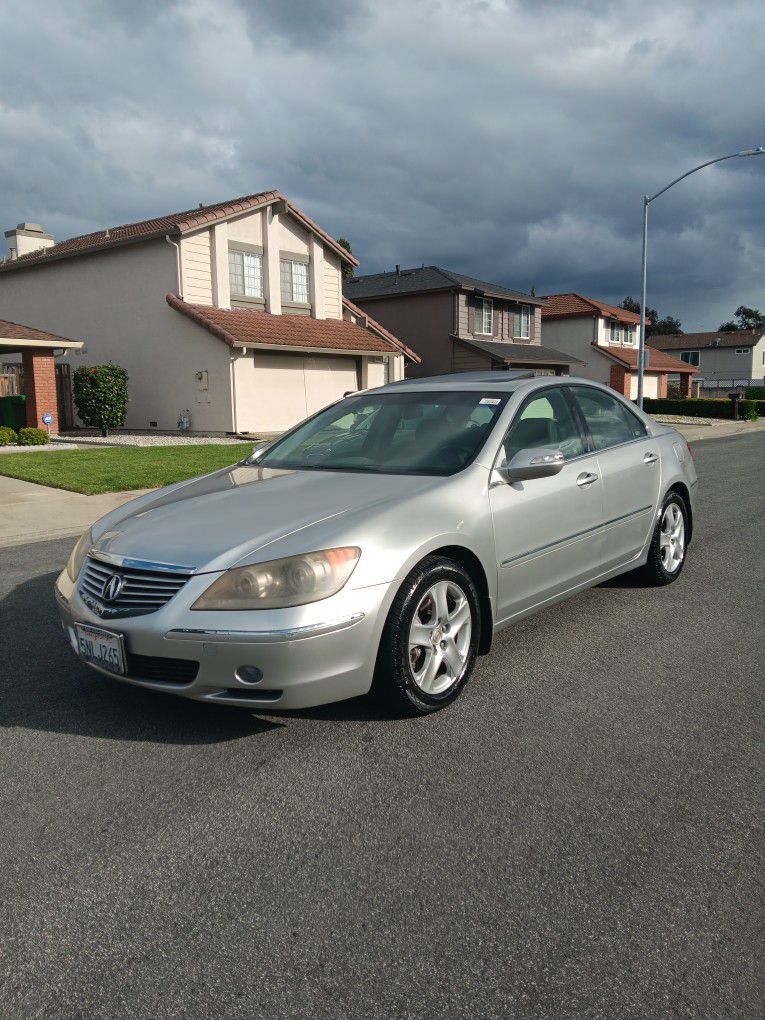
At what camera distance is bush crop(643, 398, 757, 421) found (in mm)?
40134

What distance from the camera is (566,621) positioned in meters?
5.35

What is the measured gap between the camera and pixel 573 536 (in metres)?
4.82

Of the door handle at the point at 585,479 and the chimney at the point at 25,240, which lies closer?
the door handle at the point at 585,479

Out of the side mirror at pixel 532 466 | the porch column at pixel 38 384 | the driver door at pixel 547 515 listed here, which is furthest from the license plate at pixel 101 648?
the porch column at pixel 38 384

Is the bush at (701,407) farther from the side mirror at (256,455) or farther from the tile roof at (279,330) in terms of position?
the side mirror at (256,455)

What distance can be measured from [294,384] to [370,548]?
21.9 m

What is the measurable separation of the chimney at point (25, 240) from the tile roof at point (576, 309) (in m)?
26.4

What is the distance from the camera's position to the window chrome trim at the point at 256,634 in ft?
10.9

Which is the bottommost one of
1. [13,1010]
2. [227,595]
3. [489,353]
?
[13,1010]

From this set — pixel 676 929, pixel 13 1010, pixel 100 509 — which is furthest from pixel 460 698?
pixel 100 509

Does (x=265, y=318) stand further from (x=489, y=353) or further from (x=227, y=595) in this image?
(x=227, y=595)

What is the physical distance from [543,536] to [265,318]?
847 inches

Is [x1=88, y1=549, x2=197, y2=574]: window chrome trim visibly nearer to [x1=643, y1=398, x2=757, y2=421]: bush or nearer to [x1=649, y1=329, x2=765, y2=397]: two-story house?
[x1=643, y1=398, x2=757, y2=421]: bush

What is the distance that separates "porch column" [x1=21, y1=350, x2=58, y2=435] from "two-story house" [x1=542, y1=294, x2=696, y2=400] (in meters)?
29.2
